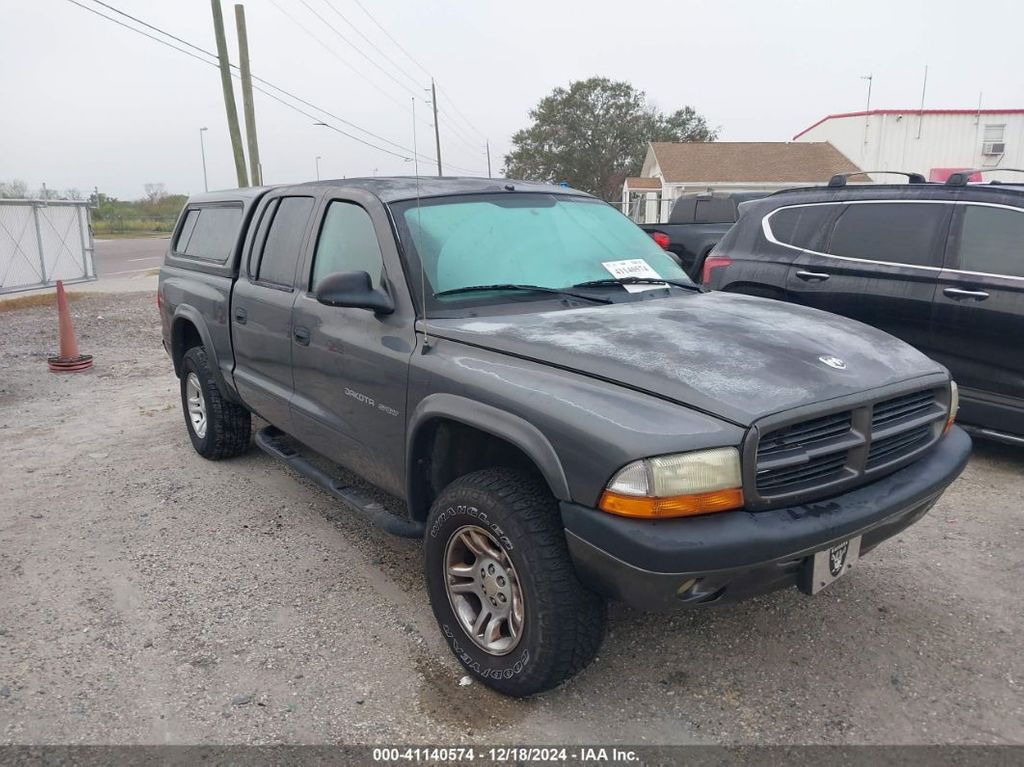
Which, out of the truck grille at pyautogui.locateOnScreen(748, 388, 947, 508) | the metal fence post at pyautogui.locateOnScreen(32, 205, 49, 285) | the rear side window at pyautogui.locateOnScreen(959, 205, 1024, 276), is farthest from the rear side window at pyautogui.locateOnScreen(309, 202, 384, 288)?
the metal fence post at pyautogui.locateOnScreen(32, 205, 49, 285)

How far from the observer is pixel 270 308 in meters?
4.05

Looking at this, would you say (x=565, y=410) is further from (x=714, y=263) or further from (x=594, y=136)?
(x=594, y=136)

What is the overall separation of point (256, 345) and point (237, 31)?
18.9 m

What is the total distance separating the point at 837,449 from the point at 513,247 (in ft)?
5.44

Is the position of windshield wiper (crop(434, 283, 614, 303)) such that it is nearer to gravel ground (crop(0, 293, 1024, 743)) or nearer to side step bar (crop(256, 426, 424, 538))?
side step bar (crop(256, 426, 424, 538))

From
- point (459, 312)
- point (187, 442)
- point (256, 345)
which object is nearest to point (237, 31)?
point (187, 442)

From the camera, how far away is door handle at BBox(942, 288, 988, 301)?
468 cm

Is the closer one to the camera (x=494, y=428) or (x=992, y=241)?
(x=494, y=428)

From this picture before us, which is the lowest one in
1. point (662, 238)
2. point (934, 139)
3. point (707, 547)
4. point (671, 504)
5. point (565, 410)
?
point (707, 547)

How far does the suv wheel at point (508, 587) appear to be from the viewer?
242 centimetres

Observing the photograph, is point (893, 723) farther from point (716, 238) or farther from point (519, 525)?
point (716, 238)

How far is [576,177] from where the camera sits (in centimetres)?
5241

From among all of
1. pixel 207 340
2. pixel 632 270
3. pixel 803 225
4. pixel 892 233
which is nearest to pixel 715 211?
pixel 803 225

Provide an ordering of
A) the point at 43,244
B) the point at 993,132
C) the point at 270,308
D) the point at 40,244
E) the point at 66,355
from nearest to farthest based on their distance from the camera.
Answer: the point at 270,308, the point at 66,355, the point at 40,244, the point at 43,244, the point at 993,132
